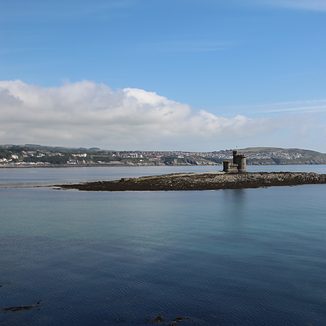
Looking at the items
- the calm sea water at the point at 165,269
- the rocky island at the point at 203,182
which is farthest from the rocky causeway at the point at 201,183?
the calm sea water at the point at 165,269

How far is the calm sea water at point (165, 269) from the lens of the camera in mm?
15219

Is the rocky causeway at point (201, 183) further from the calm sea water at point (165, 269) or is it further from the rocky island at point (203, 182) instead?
the calm sea water at point (165, 269)

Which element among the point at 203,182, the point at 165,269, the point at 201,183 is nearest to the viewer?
the point at 165,269

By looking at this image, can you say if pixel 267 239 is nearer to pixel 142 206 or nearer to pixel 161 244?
pixel 161 244

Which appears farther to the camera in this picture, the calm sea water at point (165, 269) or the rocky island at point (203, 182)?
the rocky island at point (203, 182)

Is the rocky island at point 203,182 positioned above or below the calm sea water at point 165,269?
above

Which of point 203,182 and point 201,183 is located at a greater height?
point 203,182

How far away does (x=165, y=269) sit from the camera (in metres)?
20.8

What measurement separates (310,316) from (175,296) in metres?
4.85

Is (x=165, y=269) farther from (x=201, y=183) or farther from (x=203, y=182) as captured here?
(x=203, y=182)

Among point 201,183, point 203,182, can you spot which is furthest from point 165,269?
point 203,182

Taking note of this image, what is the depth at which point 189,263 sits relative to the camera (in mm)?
21922

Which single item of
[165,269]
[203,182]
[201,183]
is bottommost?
[165,269]

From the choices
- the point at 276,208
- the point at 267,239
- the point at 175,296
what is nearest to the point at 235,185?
the point at 276,208
